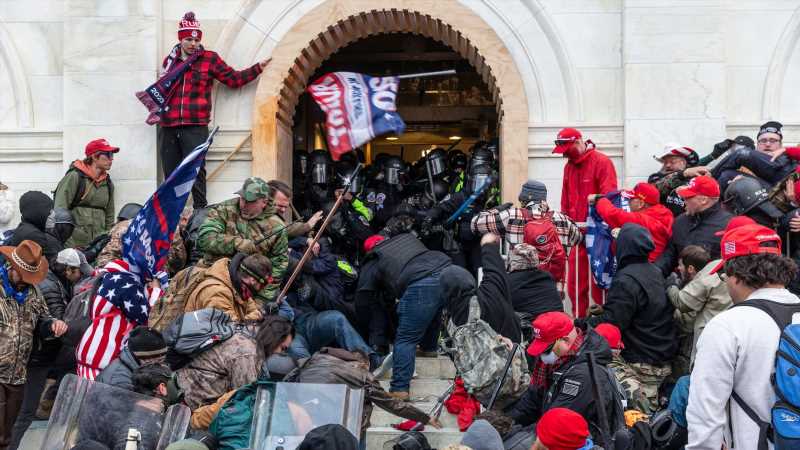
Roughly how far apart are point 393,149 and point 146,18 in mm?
5719

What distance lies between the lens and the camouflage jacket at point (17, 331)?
8.96 meters

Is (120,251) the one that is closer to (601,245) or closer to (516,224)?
(516,224)

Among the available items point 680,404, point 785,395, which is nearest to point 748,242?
point 785,395

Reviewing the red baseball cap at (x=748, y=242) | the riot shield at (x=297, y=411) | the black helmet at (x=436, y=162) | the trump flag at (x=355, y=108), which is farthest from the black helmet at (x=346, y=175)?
the red baseball cap at (x=748, y=242)

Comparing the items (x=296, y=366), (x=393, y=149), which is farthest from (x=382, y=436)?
(x=393, y=149)

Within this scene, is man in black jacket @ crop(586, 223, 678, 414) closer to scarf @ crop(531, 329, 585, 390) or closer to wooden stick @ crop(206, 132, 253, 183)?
scarf @ crop(531, 329, 585, 390)

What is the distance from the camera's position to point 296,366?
792 cm

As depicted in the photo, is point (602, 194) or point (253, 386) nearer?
point (253, 386)

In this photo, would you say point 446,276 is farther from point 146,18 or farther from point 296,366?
point 146,18

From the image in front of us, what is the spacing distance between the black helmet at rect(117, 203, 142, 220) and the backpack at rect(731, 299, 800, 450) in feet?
25.6

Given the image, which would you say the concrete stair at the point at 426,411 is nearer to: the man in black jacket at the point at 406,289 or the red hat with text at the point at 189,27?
the man in black jacket at the point at 406,289

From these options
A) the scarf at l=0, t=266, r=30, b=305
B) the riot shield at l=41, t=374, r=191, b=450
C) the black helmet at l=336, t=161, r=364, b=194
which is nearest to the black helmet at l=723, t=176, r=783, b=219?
the black helmet at l=336, t=161, r=364, b=194

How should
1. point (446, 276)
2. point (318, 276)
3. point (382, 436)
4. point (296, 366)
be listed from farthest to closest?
1. point (318, 276)
2. point (446, 276)
3. point (382, 436)
4. point (296, 366)

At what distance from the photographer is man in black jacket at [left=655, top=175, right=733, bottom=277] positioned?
1022cm
